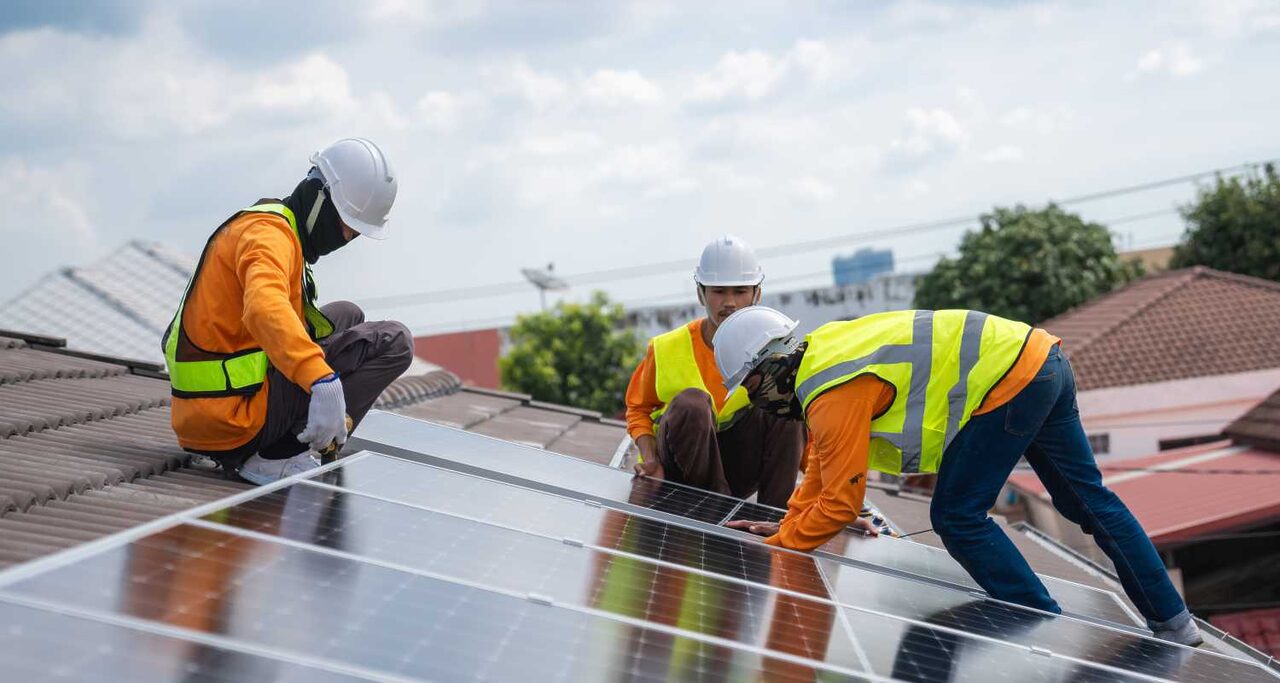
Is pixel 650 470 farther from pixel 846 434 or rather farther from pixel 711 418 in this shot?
pixel 846 434

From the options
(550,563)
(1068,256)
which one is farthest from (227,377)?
(1068,256)

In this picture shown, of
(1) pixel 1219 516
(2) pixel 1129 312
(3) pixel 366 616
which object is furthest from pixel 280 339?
(2) pixel 1129 312

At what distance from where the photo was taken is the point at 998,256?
1185 inches

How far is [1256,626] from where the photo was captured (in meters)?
11.7

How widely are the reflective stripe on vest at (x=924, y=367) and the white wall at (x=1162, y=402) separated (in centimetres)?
2099

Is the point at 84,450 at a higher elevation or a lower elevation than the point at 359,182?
lower

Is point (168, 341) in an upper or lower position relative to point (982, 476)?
upper

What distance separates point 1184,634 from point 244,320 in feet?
12.1

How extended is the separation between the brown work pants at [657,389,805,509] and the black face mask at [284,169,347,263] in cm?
197

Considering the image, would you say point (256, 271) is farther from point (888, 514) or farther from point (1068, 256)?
point (1068, 256)

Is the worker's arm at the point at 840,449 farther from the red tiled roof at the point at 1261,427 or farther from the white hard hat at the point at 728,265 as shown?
the red tiled roof at the point at 1261,427

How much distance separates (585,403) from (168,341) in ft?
102

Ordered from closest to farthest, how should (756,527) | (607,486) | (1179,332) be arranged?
(756,527) → (607,486) → (1179,332)

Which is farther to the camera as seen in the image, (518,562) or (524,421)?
(524,421)
